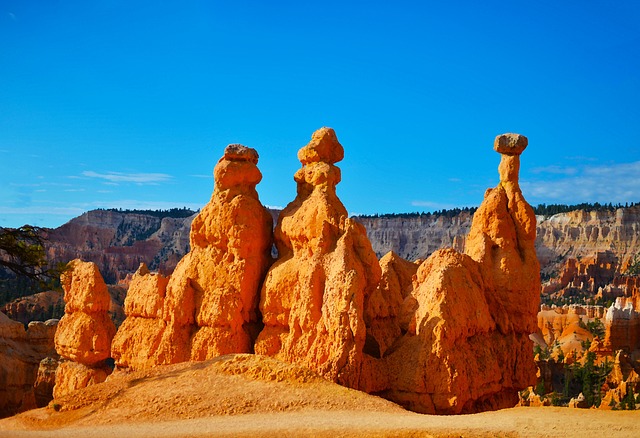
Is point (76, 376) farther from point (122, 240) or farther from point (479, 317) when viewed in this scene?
point (122, 240)

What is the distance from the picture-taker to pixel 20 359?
33.6m

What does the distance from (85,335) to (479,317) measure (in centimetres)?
1227

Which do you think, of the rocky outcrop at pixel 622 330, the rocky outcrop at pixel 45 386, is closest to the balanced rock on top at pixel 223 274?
the rocky outcrop at pixel 45 386

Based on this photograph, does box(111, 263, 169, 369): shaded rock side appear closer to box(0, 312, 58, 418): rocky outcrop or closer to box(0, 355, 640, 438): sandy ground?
box(0, 355, 640, 438): sandy ground

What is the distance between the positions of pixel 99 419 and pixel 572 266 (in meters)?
109

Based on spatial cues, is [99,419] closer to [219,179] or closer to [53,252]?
[219,179]

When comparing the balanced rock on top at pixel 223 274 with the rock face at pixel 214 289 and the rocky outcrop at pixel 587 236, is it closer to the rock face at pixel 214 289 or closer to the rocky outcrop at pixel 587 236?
the rock face at pixel 214 289

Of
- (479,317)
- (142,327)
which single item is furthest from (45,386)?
(479,317)

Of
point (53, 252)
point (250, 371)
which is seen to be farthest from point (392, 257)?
point (53, 252)

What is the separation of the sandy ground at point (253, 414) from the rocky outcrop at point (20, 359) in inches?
485

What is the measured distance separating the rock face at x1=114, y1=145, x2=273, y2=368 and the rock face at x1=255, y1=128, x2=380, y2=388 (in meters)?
0.63

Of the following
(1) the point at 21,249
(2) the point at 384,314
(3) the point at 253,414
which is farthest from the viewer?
(2) the point at 384,314

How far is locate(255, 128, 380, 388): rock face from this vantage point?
1731 cm

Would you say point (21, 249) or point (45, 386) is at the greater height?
point (21, 249)
